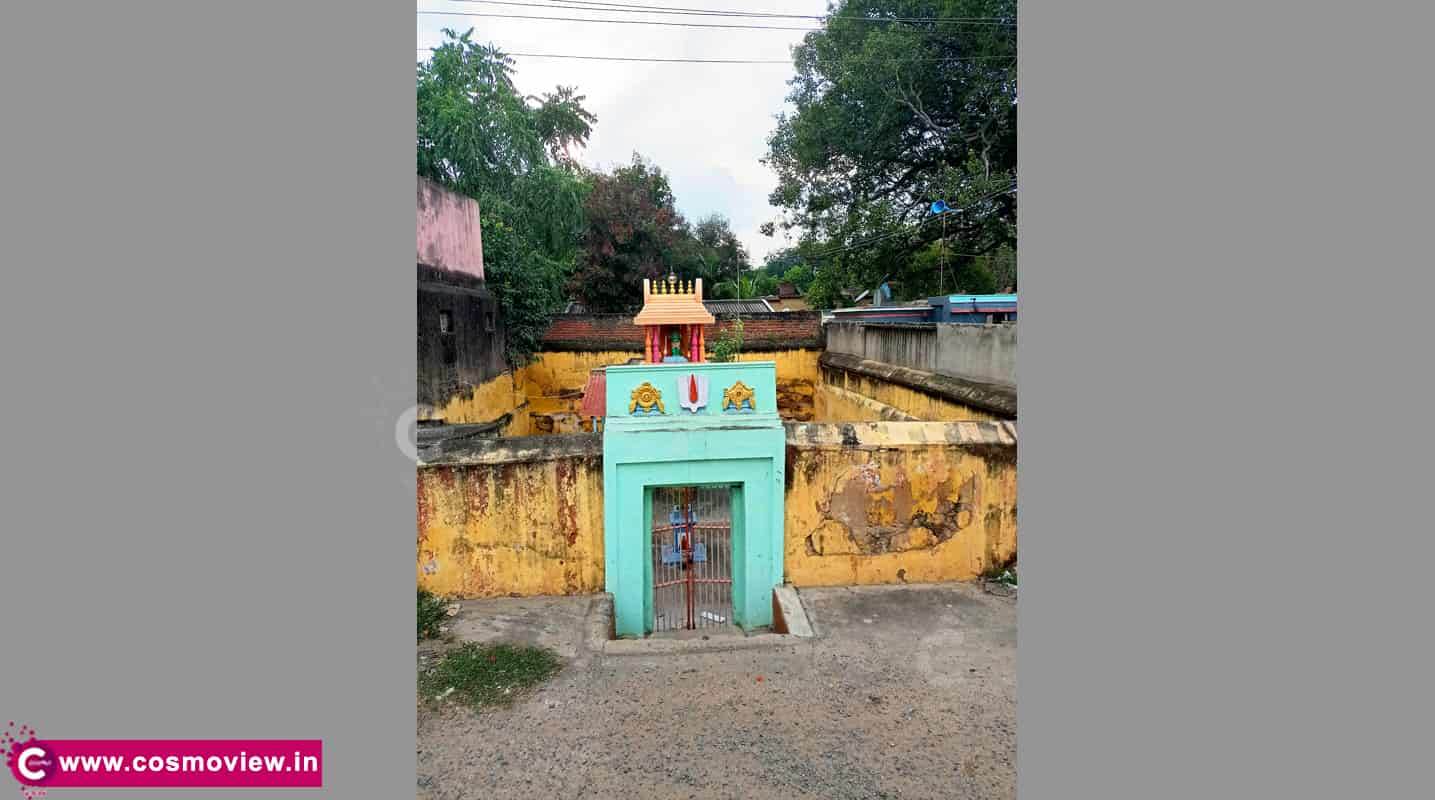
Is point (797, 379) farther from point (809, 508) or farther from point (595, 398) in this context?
point (809, 508)

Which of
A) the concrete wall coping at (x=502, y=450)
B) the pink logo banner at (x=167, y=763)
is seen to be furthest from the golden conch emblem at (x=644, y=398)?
the pink logo banner at (x=167, y=763)

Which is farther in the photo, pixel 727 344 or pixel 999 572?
pixel 727 344

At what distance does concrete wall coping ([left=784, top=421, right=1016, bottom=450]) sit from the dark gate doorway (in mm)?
1114

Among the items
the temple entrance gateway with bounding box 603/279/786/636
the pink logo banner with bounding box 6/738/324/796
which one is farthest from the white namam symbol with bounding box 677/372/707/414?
the pink logo banner with bounding box 6/738/324/796

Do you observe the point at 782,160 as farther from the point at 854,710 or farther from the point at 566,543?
the point at 854,710

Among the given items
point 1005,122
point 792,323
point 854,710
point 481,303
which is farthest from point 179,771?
point 1005,122

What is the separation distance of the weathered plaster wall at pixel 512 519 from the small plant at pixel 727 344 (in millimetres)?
7665

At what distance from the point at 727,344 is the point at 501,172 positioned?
619cm

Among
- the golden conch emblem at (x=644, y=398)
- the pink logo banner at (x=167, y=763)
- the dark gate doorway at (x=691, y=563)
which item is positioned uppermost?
the golden conch emblem at (x=644, y=398)

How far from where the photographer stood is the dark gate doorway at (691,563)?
7172 mm

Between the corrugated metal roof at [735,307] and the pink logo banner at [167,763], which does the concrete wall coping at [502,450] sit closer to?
the pink logo banner at [167,763]

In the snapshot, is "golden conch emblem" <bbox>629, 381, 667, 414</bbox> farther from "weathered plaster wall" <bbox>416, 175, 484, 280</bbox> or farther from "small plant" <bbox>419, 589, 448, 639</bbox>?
"weathered plaster wall" <bbox>416, 175, 484, 280</bbox>

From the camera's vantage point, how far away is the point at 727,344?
558 inches

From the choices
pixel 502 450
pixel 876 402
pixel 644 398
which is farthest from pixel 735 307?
pixel 502 450
